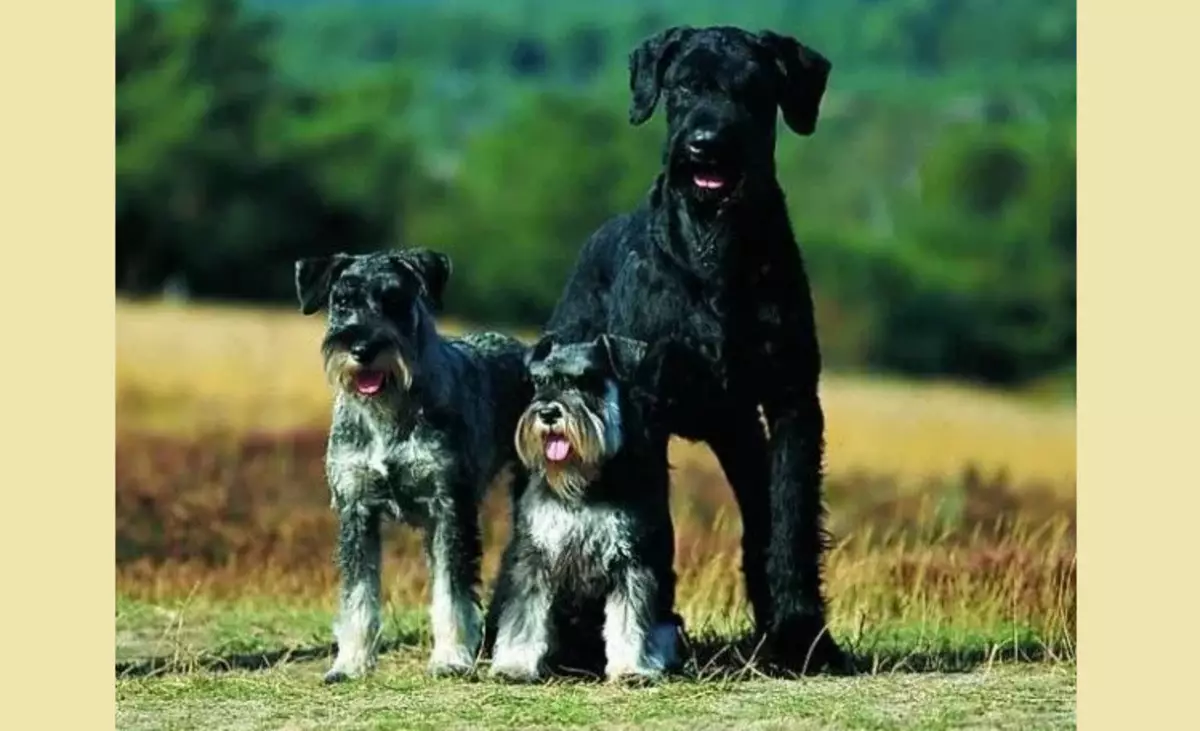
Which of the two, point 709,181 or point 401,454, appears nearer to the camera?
point 709,181

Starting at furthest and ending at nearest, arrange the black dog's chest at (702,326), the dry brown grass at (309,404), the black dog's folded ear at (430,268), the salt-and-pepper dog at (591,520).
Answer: the dry brown grass at (309,404)
the black dog's chest at (702,326)
the black dog's folded ear at (430,268)
the salt-and-pepper dog at (591,520)

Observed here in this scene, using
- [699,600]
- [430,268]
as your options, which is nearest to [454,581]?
[430,268]

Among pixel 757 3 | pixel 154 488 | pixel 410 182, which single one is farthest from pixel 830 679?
pixel 410 182

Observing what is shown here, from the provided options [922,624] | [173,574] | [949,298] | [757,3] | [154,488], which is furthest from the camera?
[949,298]

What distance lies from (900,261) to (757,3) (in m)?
17.0

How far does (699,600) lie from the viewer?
14023 mm

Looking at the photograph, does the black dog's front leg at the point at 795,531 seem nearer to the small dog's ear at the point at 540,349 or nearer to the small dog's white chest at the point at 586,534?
the small dog's white chest at the point at 586,534

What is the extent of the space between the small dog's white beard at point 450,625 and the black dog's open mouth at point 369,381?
37.1 inches

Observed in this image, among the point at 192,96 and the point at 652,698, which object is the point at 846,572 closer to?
the point at 652,698

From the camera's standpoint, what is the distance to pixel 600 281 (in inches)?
479

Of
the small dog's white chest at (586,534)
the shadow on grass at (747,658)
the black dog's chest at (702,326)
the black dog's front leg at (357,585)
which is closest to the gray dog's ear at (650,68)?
the black dog's chest at (702,326)

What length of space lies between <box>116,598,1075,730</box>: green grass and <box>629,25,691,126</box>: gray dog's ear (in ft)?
8.73

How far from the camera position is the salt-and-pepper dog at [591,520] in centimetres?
1092

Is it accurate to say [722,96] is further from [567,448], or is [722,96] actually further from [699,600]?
[699,600]
